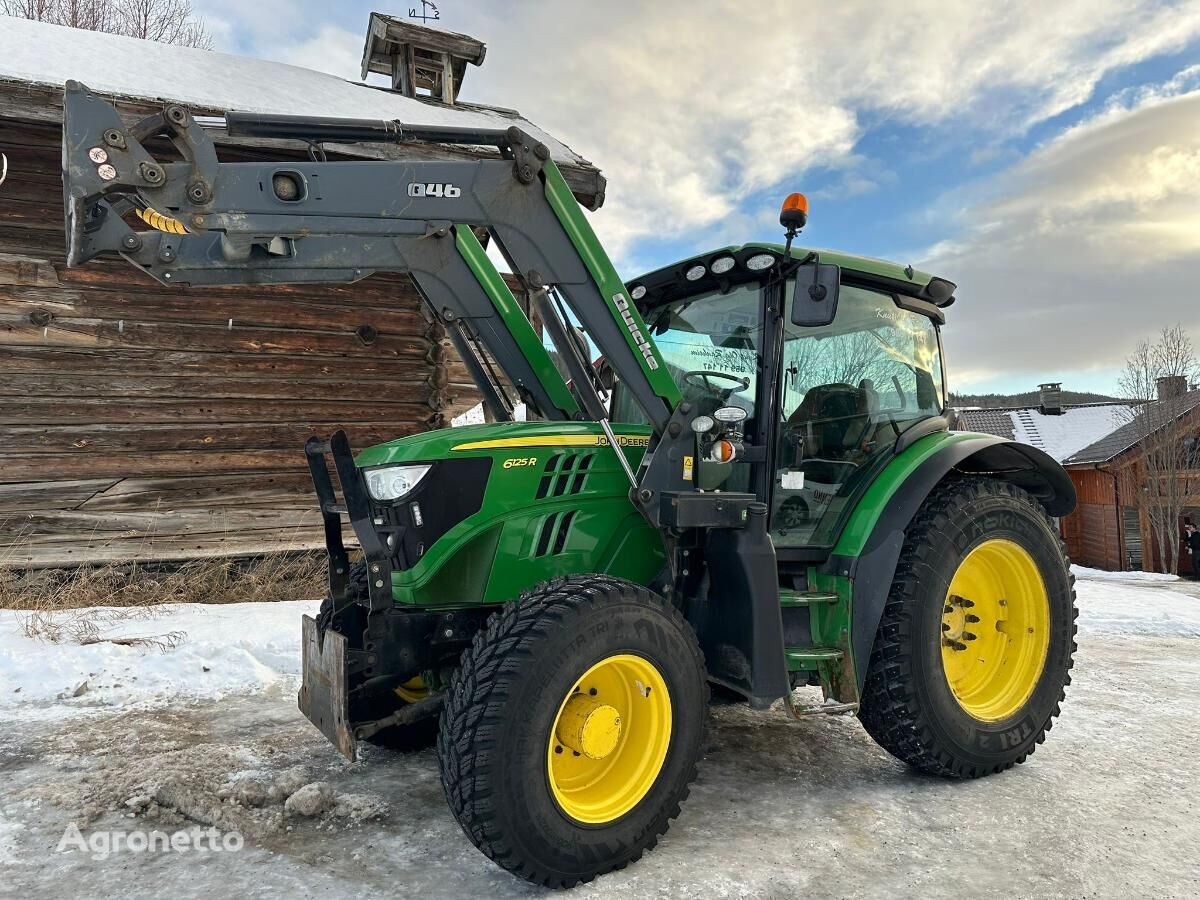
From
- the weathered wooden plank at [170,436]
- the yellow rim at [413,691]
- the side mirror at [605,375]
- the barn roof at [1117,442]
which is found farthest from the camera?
the barn roof at [1117,442]

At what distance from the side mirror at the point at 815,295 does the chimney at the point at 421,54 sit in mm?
8487

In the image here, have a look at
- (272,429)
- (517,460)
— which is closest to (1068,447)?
(272,429)

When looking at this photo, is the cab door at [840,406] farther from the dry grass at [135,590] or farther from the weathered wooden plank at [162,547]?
the weathered wooden plank at [162,547]

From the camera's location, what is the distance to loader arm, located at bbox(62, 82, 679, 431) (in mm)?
2287

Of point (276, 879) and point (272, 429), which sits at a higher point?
point (272, 429)

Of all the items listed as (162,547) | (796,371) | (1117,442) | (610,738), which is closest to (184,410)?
(162,547)

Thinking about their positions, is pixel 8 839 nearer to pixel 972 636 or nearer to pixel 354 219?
pixel 354 219

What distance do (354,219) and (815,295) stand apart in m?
1.65

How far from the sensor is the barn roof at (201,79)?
622cm

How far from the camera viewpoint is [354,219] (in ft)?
8.61

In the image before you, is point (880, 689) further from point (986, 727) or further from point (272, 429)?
point (272, 429)

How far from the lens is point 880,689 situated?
10.6ft

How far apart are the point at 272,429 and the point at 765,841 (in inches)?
240

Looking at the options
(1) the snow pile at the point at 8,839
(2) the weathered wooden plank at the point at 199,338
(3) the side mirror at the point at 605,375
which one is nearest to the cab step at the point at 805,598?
(3) the side mirror at the point at 605,375
